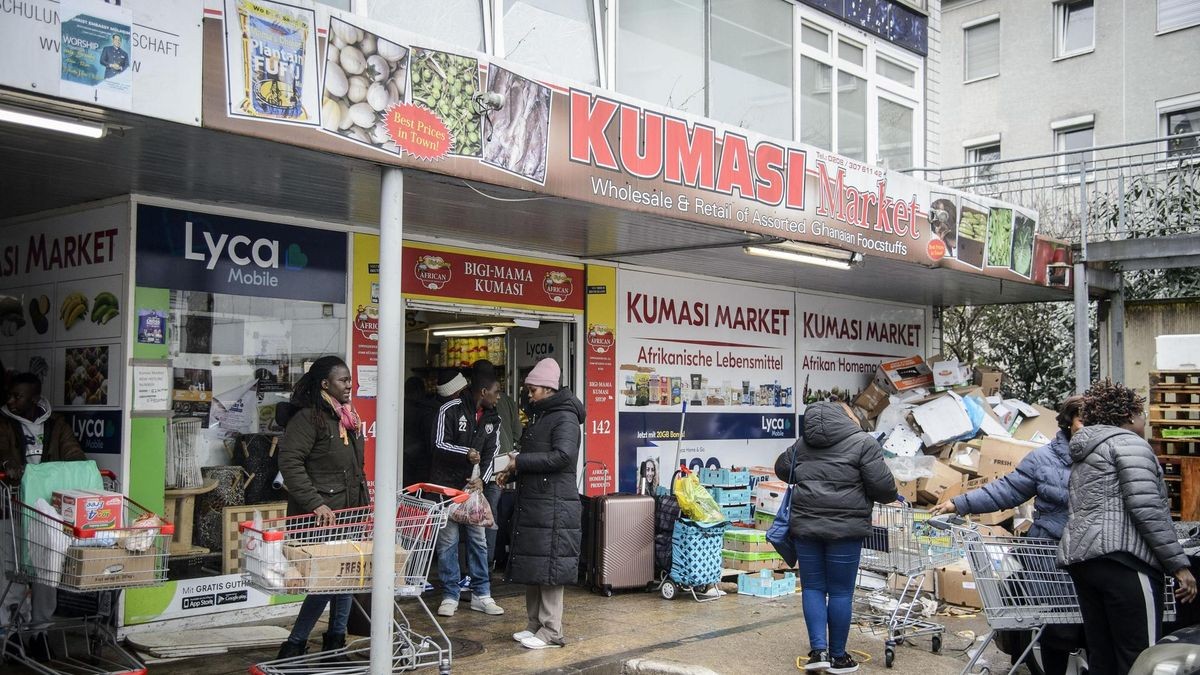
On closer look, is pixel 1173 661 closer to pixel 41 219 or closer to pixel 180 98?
pixel 180 98

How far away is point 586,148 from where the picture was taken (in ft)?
22.6

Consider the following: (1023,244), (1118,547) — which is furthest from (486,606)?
(1023,244)

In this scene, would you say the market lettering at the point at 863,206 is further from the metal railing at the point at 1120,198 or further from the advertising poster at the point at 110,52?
the advertising poster at the point at 110,52

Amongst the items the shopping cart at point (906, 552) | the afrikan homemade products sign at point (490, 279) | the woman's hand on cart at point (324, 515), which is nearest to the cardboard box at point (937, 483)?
the shopping cart at point (906, 552)

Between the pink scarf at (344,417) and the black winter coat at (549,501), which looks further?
the black winter coat at (549,501)

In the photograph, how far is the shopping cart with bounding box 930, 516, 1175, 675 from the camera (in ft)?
18.2

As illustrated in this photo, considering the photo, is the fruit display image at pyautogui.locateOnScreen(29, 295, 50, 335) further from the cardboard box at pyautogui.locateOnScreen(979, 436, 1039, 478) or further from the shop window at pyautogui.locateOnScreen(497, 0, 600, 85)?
the cardboard box at pyautogui.locateOnScreen(979, 436, 1039, 478)

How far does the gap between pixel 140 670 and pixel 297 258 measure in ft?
11.1

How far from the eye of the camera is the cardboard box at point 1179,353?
10922mm

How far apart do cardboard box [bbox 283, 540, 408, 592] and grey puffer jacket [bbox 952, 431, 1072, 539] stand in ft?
11.5

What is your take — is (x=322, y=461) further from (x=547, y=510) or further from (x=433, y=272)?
(x=433, y=272)

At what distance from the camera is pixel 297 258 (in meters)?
7.95

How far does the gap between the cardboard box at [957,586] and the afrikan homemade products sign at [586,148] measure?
9.43 ft

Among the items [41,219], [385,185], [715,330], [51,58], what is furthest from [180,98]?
[715,330]
